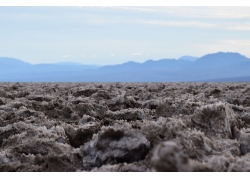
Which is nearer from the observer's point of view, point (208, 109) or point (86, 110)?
point (208, 109)

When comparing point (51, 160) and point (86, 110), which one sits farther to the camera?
point (86, 110)

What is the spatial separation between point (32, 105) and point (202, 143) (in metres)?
4.85

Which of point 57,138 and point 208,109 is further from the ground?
point 208,109

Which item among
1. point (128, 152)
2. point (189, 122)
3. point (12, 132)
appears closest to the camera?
point (128, 152)

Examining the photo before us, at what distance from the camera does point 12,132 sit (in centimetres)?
475
